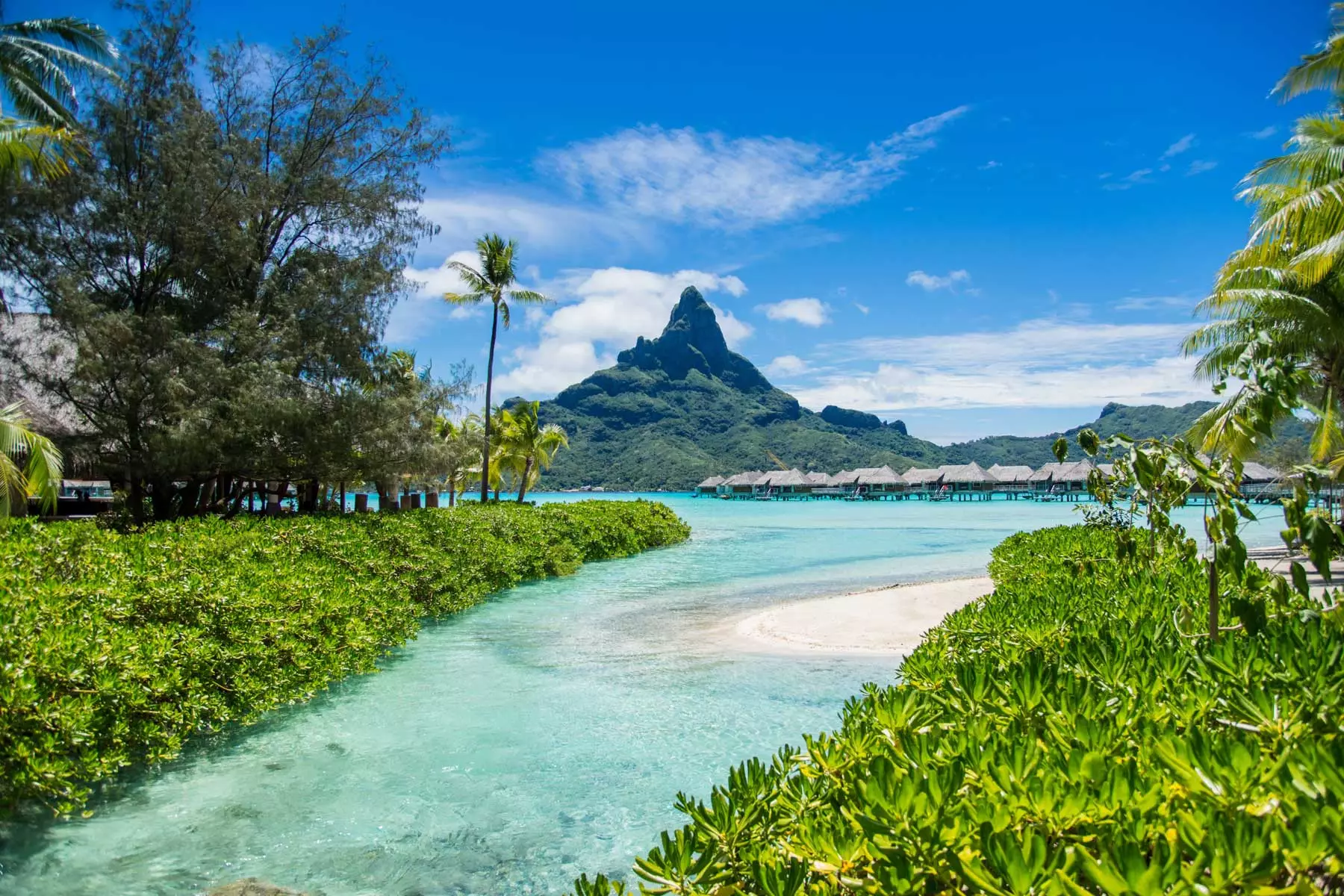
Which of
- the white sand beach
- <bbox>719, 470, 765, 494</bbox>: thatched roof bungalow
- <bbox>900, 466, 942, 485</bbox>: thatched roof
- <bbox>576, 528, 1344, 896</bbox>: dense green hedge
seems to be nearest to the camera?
<bbox>576, 528, 1344, 896</bbox>: dense green hedge

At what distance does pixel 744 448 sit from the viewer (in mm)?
124250

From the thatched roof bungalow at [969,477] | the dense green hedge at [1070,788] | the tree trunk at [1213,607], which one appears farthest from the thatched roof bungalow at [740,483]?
the dense green hedge at [1070,788]

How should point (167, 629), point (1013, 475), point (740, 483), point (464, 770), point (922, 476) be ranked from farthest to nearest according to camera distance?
1. point (740, 483)
2. point (922, 476)
3. point (1013, 475)
4. point (464, 770)
5. point (167, 629)

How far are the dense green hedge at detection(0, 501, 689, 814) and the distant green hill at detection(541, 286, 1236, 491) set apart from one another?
100382 millimetres

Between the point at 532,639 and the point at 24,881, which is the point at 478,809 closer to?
the point at 24,881

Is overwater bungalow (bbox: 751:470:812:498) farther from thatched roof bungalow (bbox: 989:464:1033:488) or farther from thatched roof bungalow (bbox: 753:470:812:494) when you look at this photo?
thatched roof bungalow (bbox: 989:464:1033:488)

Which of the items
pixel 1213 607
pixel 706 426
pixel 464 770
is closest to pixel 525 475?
pixel 464 770

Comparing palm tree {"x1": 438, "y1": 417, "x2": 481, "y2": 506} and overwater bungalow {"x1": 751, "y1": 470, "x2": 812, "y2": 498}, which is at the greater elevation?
palm tree {"x1": 438, "y1": 417, "x2": 481, "y2": 506}

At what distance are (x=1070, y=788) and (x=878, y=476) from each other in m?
80.2

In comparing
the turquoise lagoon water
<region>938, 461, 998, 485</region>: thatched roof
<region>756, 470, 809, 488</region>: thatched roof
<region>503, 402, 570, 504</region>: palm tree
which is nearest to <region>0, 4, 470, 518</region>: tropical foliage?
the turquoise lagoon water

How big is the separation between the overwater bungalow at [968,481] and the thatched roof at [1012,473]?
48 centimetres

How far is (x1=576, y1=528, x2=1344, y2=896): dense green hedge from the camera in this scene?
1.53 metres

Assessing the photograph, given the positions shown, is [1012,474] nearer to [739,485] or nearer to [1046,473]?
[1046,473]

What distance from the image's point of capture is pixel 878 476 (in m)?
79.1
